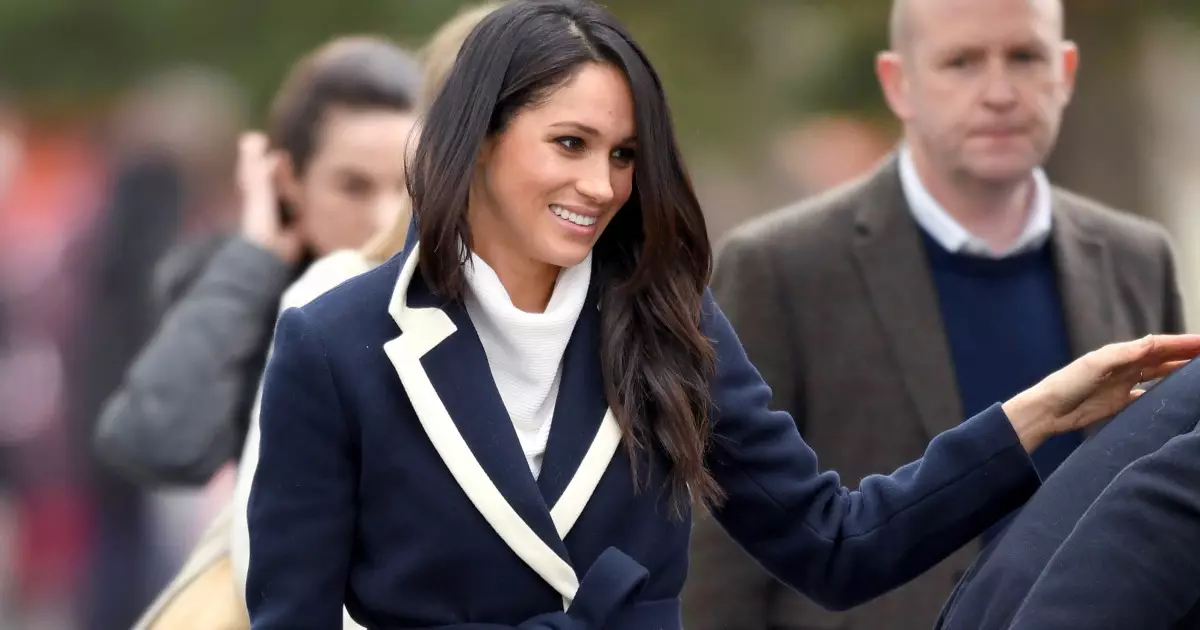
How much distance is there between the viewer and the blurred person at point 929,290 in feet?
15.0

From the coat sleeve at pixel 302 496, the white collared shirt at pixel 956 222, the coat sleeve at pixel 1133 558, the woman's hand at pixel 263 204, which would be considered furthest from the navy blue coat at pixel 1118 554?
the woman's hand at pixel 263 204

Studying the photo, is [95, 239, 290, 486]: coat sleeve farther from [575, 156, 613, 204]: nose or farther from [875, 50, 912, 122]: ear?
[575, 156, 613, 204]: nose

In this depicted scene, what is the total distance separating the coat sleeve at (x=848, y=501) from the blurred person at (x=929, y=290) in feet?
3.56

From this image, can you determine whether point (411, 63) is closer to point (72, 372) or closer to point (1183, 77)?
point (72, 372)

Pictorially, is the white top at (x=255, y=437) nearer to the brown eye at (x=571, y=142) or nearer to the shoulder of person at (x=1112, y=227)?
the brown eye at (x=571, y=142)

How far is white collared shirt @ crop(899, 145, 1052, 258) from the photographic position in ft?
15.4

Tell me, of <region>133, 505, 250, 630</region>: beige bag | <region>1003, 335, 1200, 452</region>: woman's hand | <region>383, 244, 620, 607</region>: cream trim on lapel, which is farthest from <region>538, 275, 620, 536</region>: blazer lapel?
<region>133, 505, 250, 630</region>: beige bag

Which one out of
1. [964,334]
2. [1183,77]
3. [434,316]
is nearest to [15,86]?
[1183,77]

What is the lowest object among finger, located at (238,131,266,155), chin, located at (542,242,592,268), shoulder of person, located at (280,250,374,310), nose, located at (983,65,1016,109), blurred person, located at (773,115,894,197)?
blurred person, located at (773,115,894,197)

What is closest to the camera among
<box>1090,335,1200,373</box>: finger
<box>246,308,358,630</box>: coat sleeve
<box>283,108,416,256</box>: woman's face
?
<box>246,308,358,630</box>: coat sleeve

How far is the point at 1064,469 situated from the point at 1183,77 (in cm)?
1021

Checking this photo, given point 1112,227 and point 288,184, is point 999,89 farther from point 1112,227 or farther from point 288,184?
point 288,184

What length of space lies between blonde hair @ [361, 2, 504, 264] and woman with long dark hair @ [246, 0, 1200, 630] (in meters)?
0.68

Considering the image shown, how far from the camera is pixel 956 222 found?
4727 millimetres
